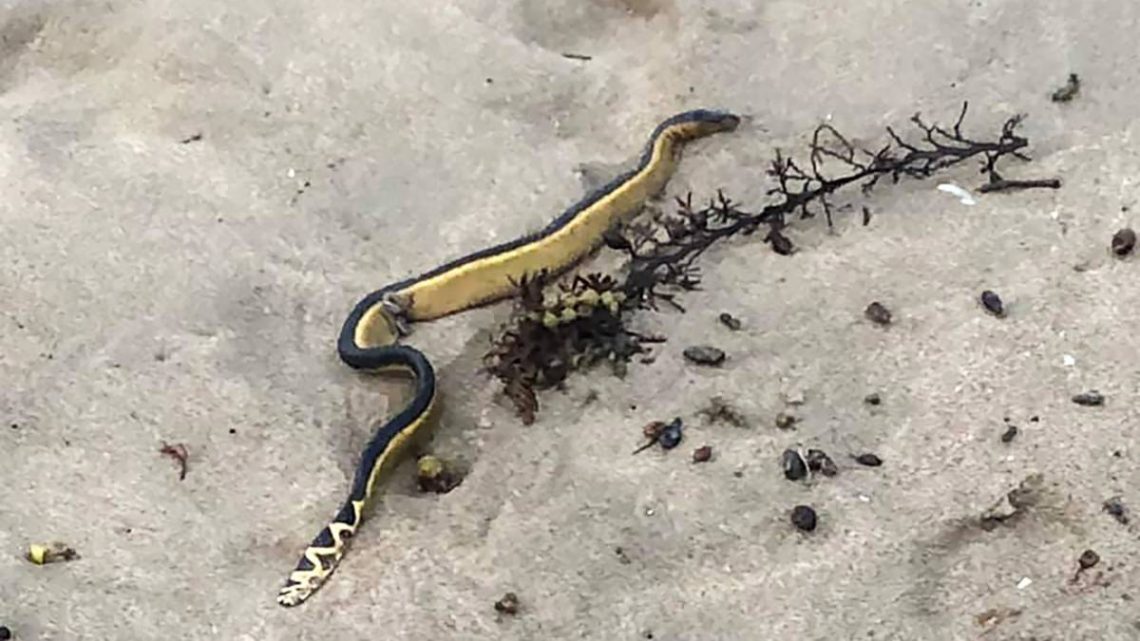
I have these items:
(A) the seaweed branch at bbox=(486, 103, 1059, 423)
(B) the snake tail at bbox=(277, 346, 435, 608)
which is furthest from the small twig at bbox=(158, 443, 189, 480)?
(A) the seaweed branch at bbox=(486, 103, 1059, 423)

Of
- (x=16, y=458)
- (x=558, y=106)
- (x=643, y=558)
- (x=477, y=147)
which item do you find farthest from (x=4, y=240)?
(x=643, y=558)

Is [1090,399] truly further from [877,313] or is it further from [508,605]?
[508,605]

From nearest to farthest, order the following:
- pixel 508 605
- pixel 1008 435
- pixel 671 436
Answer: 1. pixel 508 605
2. pixel 1008 435
3. pixel 671 436

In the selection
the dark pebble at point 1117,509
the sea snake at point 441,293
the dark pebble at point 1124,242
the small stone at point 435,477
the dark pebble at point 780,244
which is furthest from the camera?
the dark pebble at point 780,244

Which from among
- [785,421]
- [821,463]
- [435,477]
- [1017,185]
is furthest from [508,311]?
[1017,185]

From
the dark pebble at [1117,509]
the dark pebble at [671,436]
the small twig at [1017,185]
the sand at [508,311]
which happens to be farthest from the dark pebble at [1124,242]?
the dark pebble at [671,436]

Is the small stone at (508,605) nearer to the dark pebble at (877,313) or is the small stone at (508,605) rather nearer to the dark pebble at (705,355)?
the dark pebble at (705,355)

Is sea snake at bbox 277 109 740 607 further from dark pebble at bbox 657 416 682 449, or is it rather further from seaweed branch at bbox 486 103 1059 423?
dark pebble at bbox 657 416 682 449
